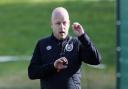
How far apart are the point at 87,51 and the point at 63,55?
0.26 meters

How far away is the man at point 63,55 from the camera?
7.17 m

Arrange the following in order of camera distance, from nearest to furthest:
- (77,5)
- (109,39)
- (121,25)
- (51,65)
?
(51,65), (121,25), (109,39), (77,5)

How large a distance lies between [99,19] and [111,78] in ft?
23.3

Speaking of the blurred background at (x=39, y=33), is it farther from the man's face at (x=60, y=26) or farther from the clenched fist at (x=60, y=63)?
the clenched fist at (x=60, y=63)

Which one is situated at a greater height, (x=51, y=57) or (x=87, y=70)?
(x=51, y=57)

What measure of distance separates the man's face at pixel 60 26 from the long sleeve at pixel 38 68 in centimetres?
29

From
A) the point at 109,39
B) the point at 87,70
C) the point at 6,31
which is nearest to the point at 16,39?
the point at 6,31

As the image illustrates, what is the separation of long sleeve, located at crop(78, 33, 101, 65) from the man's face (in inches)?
6.8

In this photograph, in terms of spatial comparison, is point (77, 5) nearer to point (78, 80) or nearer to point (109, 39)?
point (109, 39)

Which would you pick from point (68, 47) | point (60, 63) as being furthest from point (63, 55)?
point (60, 63)

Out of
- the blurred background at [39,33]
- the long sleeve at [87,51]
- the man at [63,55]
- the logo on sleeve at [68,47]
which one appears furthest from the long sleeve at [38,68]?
the blurred background at [39,33]

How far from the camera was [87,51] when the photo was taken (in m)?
7.16

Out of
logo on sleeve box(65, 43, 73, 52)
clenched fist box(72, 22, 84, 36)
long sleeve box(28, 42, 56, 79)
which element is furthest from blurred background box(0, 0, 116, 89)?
clenched fist box(72, 22, 84, 36)

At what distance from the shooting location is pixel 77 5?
83.4 ft
